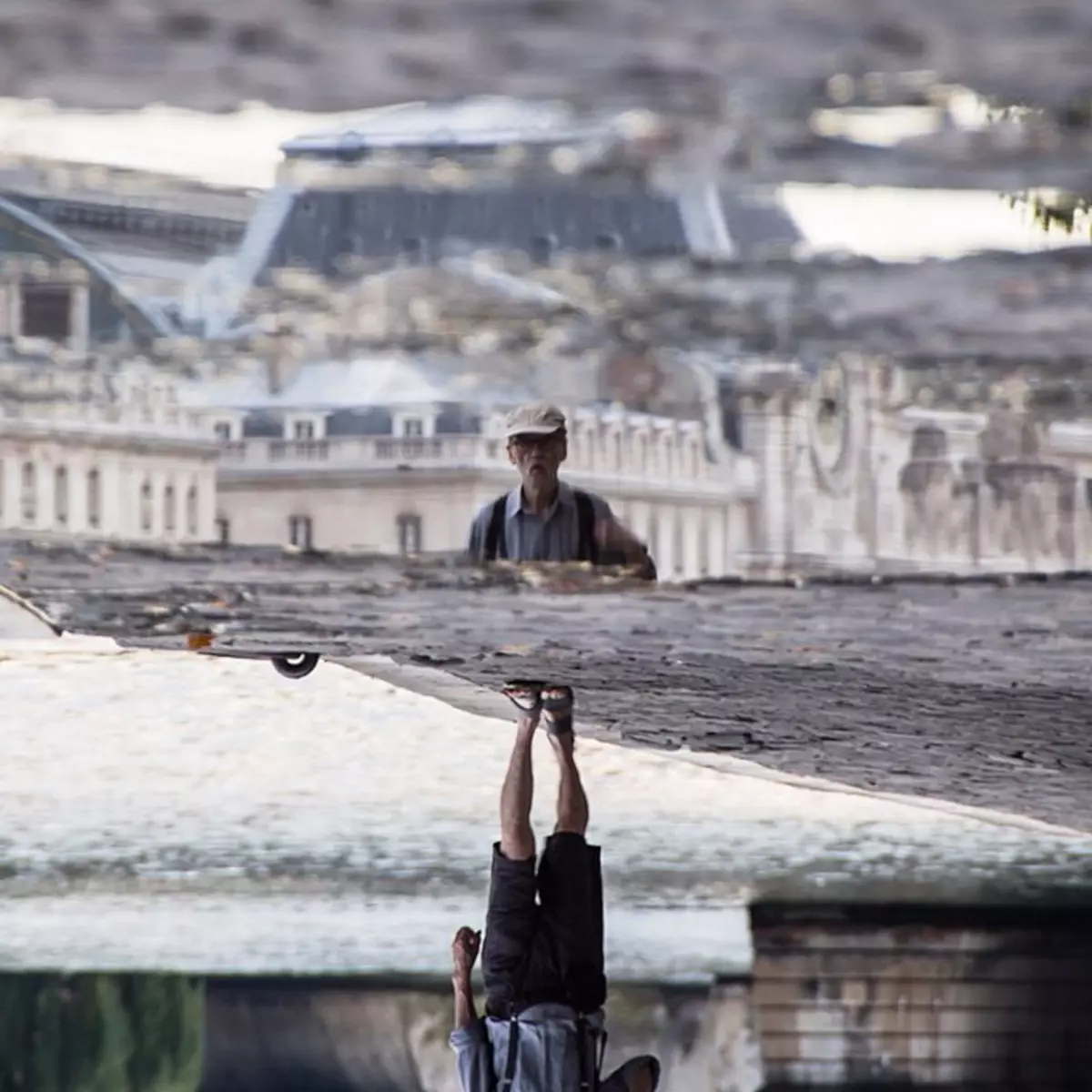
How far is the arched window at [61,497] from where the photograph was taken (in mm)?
3102

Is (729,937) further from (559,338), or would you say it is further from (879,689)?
(559,338)

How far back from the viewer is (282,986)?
7977 millimetres

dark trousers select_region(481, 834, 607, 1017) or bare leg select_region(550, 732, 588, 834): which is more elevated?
bare leg select_region(550, 732, 588, 834)

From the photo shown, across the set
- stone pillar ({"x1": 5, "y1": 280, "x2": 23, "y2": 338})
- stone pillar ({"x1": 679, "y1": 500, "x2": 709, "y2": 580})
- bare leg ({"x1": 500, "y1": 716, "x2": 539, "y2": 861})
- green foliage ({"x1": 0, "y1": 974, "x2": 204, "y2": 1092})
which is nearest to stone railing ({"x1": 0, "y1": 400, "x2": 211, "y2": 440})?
stone pillar ({"x1": 5, "y1": 280, "x2": 23, "y2": 338})

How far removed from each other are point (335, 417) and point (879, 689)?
63.0 inches

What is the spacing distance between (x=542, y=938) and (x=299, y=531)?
2.00 m

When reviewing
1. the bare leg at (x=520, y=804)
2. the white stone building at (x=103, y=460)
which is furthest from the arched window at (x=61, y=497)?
the bare leg at (x=520, y=804)

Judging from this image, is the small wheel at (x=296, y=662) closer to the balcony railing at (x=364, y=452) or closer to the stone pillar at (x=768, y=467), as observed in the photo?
the balcony railing at (x=364, y=452)

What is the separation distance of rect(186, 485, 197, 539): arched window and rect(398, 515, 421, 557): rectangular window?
28 centimetres

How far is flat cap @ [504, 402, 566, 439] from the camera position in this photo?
9.48 feet

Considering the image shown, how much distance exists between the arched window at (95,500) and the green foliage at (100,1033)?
4.95 meters

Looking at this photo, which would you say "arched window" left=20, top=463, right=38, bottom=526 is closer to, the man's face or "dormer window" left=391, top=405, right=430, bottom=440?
"dormer window" left=391, top=405, right=430, bottom=440

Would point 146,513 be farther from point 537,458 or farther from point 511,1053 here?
point 511,1053

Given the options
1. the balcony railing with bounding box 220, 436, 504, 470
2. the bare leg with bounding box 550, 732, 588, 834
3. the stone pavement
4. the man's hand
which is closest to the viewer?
the balcony railing with bounding box 220, 436, 504, 470
